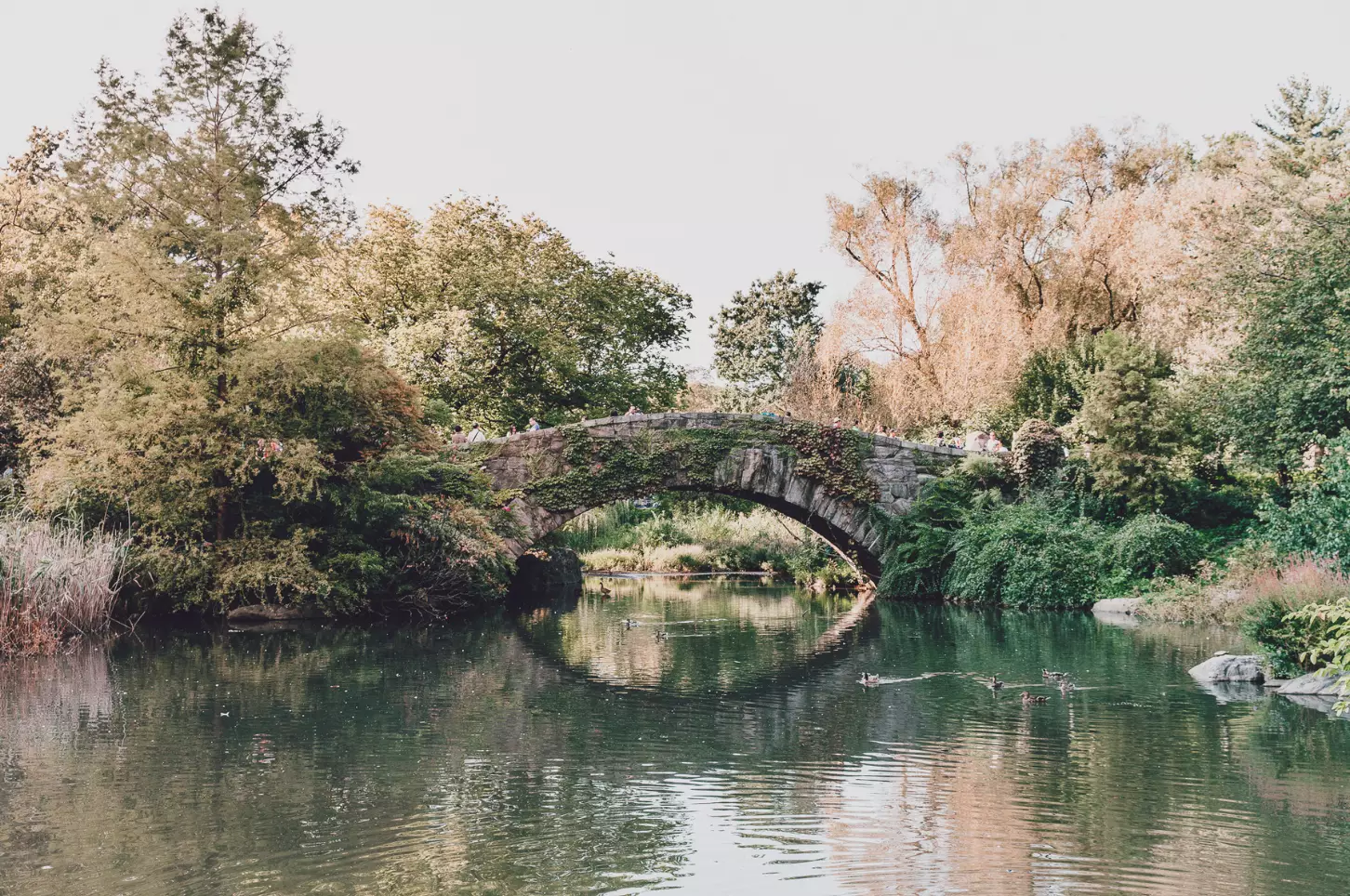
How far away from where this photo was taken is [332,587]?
1747cm

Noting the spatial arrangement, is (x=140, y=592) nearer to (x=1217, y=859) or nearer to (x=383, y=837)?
(x=383, y=837)

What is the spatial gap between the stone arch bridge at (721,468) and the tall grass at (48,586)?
6861 millimetres

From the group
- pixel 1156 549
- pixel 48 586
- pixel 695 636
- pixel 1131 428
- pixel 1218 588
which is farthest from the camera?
pixel 1131 428

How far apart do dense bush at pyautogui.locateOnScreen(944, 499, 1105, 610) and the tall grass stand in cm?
1288

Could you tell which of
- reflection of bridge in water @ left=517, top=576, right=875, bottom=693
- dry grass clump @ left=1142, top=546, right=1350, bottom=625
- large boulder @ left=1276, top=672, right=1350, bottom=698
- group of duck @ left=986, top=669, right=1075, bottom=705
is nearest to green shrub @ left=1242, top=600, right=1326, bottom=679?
large boulder @ left=1276, top=672, right=1350, bottom=698

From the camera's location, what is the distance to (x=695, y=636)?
51.4 ft

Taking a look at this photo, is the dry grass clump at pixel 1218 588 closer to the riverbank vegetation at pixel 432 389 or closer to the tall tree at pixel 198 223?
the riverbank vegetation at pixel 432 389

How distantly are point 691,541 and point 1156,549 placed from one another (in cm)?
1425

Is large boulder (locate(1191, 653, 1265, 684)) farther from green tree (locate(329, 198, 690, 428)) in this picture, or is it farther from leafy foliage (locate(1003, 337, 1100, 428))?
green tree (locate(329, 198, 690, 428))

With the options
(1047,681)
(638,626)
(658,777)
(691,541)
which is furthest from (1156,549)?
(691,541)

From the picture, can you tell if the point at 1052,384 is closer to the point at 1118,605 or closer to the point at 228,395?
the point at 1118,605

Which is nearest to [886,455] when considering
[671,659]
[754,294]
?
[671,659]

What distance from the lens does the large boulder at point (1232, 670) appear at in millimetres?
11016

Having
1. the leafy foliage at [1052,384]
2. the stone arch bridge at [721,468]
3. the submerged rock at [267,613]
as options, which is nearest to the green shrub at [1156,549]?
the stone arch bridge at [721,468]
